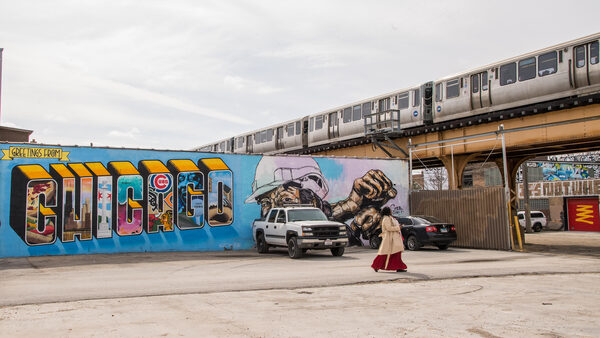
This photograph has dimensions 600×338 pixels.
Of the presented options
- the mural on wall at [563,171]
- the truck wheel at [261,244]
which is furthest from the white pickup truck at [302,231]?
the mural on wall at [563,171]

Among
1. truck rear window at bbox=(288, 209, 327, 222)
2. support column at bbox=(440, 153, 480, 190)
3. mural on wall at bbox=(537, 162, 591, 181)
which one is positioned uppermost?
mural on wall at bbox=(537, 162, 591, 181)

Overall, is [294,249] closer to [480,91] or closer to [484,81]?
[480,91]

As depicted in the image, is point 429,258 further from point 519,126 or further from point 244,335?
point 244,335

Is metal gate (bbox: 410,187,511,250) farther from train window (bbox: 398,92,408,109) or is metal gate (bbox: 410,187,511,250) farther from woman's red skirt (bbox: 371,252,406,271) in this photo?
woman's red skirt (bbox: 371,252,406,271)

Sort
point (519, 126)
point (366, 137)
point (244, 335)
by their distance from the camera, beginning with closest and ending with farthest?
point (244, 335) → point (519, 126) → point (366, 137)

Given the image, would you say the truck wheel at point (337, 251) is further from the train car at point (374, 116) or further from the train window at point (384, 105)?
the train window at point (384, 105)

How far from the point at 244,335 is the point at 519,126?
2141 centimetres

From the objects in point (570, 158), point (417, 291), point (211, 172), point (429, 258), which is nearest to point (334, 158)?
point (211, 172)

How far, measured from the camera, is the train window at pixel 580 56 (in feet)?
66.9

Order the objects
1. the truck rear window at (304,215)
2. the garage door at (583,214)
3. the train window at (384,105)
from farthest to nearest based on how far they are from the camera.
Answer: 1. the garage door at (583,214)
2. the train window at (384,105)
3. the truck rear window at (304,215)

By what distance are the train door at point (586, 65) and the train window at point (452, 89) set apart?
6.51 meters

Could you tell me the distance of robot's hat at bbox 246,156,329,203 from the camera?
22750mm

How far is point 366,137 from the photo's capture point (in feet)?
102

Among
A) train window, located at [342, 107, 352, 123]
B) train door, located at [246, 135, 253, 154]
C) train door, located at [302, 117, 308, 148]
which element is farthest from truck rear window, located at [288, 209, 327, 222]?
train door, located at [246, 135, 253, 154]
